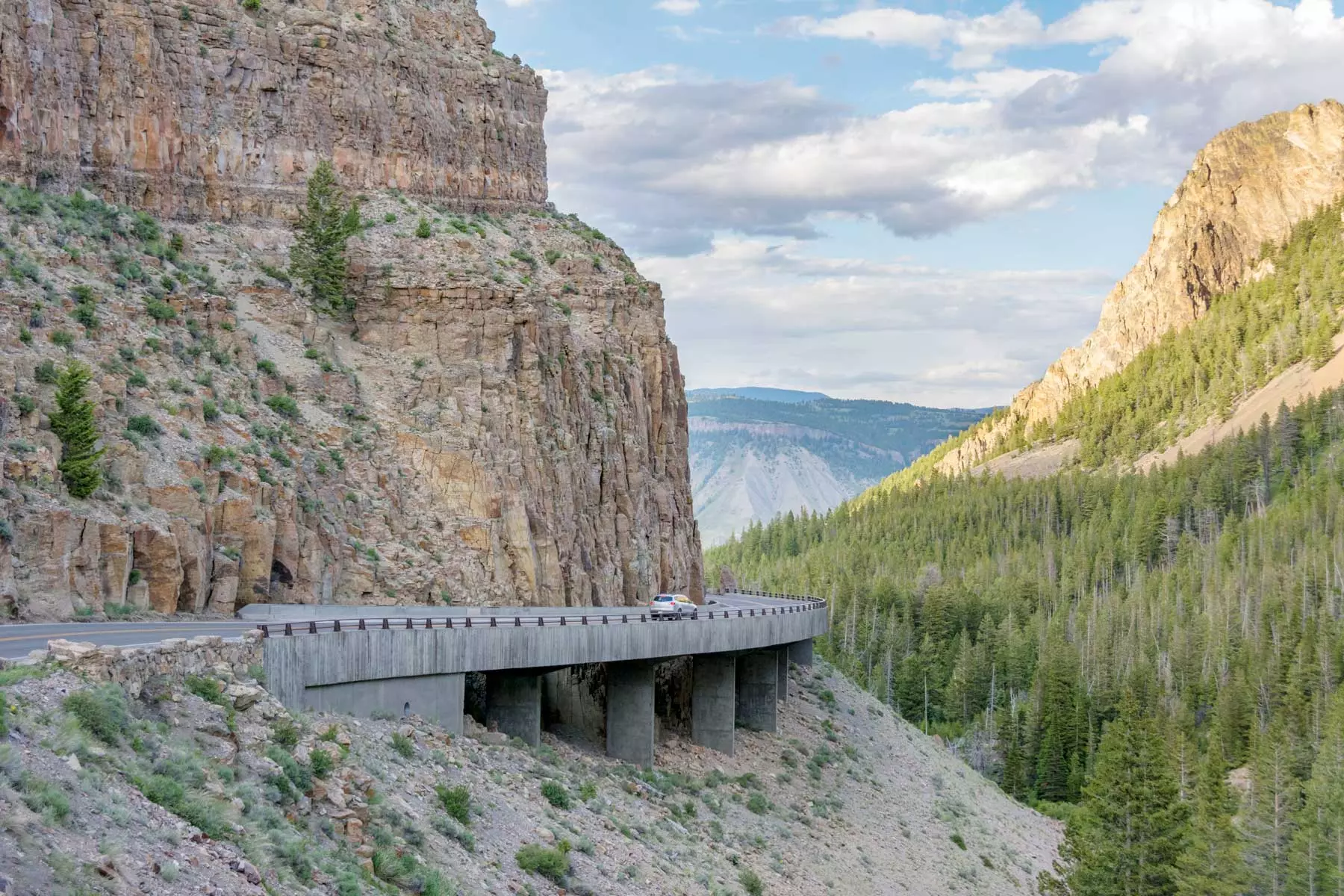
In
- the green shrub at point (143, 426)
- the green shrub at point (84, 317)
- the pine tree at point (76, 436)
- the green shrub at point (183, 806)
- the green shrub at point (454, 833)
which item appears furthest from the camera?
the green shrub at point (84, 317)

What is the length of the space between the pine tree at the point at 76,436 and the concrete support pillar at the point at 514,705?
1111cm

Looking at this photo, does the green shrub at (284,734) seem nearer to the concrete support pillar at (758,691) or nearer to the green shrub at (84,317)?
the green shrub at (84,317)

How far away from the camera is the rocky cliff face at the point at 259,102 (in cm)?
4675

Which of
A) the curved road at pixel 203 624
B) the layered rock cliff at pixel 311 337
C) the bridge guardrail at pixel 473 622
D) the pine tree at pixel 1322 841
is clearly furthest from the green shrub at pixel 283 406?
the pine tree at pixel 1322 841

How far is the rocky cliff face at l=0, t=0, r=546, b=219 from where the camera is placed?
46.8 m

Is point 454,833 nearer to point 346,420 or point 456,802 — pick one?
point 456,802

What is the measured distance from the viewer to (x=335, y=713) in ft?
95.2

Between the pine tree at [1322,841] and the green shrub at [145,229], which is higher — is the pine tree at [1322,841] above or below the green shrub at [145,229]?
below

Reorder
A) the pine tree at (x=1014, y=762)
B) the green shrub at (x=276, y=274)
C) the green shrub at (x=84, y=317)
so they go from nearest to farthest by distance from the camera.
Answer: the green shrub at (x=84, y=317) → the green shrub at (x=276, y=274) → the pine tree at (x=1014, y=762)

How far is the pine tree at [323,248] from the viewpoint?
1998 inches

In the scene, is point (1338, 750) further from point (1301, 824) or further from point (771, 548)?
point (771, 548)

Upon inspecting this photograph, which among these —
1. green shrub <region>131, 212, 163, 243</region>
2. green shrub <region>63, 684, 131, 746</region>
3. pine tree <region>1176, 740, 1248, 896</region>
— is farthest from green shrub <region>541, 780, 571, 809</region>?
pine tree <region>1176, 740, 1248, 896</region>

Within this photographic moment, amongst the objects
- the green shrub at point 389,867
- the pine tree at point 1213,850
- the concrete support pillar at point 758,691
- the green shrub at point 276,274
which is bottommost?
the pine tree at point 1213,850

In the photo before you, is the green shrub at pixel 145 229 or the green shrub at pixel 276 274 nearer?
the green shrub at pixel 145 229
